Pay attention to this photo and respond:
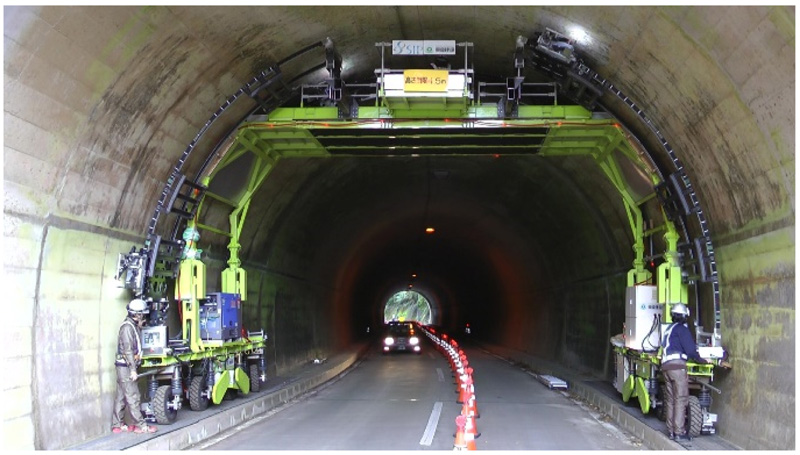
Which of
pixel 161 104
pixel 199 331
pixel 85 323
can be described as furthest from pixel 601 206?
pixel 85 323

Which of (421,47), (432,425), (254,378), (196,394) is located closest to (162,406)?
(196,394)

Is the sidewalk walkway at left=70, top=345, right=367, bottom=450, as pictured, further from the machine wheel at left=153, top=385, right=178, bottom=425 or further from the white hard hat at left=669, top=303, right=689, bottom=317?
the white hard hat at left=669, top=303, right=689, bottom=317

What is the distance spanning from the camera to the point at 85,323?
10672 mm

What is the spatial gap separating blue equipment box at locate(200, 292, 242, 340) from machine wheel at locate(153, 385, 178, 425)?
2026 millimetres

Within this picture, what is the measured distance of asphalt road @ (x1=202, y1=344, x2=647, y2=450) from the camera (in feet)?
38.2

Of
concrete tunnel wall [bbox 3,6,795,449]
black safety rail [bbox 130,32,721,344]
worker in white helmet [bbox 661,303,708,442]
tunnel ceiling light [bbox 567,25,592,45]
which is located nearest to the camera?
concrete tunnel wall [bbox 3,6,795,449]

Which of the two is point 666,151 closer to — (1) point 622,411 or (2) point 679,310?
(2) point 679,310

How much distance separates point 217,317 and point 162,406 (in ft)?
8.02

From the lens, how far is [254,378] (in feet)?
54.5

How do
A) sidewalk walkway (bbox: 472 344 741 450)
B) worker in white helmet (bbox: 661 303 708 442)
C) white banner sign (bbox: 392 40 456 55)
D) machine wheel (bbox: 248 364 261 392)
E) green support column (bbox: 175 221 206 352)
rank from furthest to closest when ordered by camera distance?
machine wheel (bbox: 248 364 261 392), green support column (bbox: 175 221 206 352), white banner sign (bbox: 392 40 456 55), worker in white helmet (bbox: 661 303 708 442), sidewalk walkway (bbox: 472 344 741 450)

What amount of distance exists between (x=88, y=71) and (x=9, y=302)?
2.77m

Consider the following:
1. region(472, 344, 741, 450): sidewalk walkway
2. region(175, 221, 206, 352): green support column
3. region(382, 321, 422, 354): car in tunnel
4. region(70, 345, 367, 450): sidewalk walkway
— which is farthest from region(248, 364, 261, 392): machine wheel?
region(382, 321, 422, 354): car in tunnel

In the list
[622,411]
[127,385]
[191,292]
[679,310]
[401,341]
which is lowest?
[401,341]

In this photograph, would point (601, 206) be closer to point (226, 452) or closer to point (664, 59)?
point (664, 59)
